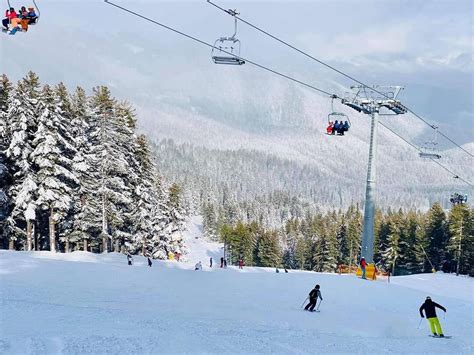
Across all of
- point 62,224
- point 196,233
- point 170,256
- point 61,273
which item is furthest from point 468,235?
point 196,233

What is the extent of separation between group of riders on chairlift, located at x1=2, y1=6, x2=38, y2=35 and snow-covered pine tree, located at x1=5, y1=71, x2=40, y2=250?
2412 centimetres

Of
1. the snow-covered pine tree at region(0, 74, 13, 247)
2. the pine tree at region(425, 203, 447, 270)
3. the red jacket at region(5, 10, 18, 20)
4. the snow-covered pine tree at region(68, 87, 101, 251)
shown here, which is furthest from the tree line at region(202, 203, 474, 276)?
the red jacket at region(5, 10, 18, 20)

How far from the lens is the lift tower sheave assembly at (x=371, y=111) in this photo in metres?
35.9

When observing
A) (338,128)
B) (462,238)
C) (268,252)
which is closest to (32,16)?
(338,128)

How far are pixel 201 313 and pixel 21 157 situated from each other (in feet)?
85.7

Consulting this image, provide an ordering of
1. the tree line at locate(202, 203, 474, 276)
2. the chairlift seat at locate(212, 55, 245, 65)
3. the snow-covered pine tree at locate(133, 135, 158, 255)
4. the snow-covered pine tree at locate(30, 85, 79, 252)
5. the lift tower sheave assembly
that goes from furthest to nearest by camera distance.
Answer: the tree line at locate(202, 203, 474, 276)
the snow-covered pine tree at locate(133, 135, 158, 255)
the snow-covered pine tree at locate(30, 85, 79, 252)
the lift tower sheave assembly
the chairlift seat at locate(212, 55, 245, 65)

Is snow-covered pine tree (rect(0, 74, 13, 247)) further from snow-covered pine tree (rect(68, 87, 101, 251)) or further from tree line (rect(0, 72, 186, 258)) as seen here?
snow-covered pine tree (rect(68, 87, 101, 251))

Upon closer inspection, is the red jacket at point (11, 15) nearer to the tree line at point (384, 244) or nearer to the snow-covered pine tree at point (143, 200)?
the snow-covered pine tree at point (143, 200)

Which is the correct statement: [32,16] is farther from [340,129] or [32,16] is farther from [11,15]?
[340,129]

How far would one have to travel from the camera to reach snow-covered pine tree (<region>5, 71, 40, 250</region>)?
39.1 metres

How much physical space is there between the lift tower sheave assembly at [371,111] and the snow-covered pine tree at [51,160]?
22986 millimetres

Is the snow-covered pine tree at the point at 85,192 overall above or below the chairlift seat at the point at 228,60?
below

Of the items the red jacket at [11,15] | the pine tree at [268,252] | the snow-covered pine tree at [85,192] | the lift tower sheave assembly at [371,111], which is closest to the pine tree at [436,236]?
the pine tree at [268,252]

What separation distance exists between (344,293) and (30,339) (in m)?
18.8
